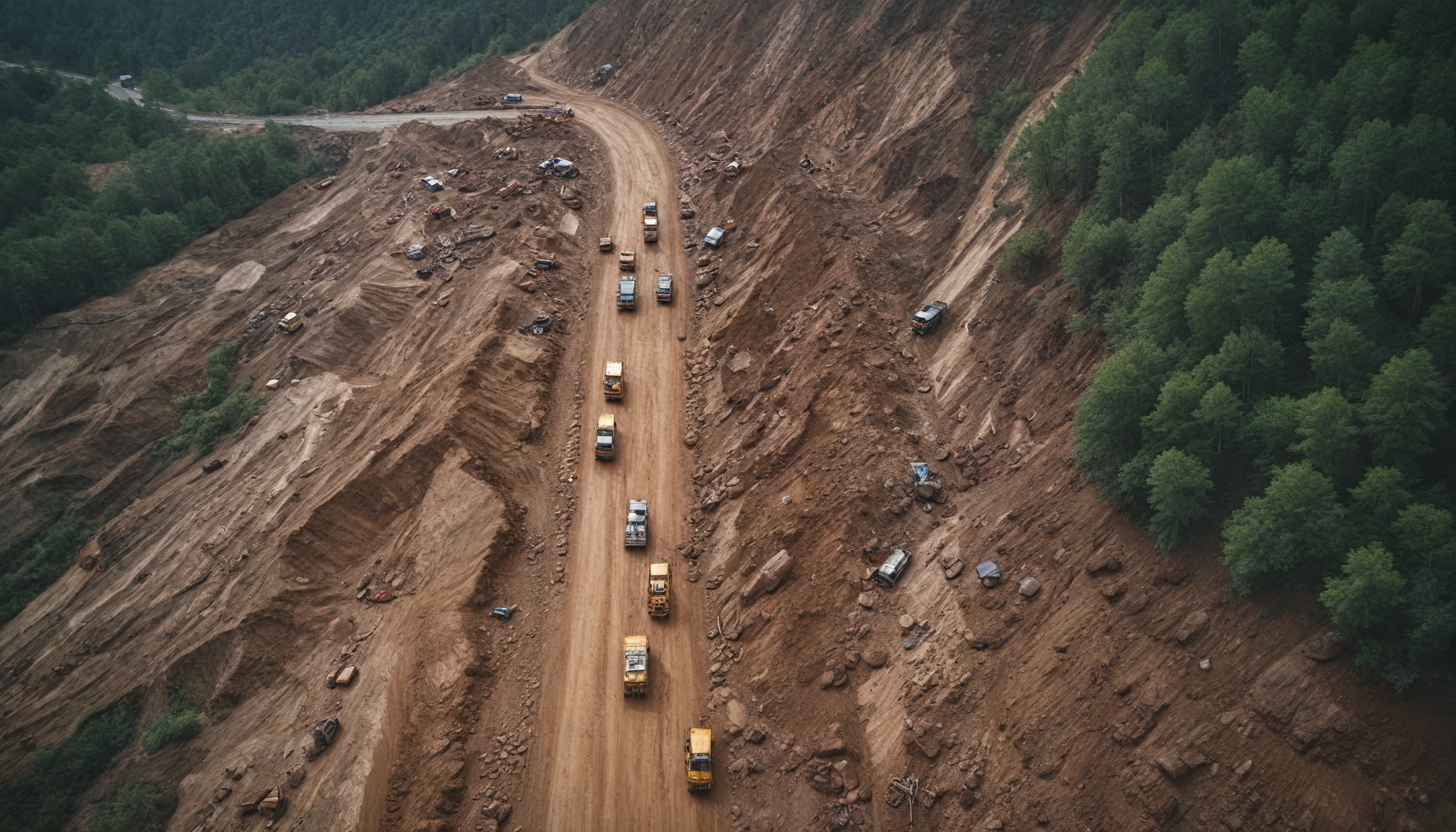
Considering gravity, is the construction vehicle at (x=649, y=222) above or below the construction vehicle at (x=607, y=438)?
above

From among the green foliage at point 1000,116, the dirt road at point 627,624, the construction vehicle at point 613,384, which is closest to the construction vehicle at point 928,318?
the green foliage at point 1000,116

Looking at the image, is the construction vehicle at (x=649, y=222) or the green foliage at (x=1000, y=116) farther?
the construction vehicle at (x=649, y=222)

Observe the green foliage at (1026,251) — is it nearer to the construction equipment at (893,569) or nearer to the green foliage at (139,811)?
the construction equipment at (893,569)

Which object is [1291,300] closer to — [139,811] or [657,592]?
[657,592]

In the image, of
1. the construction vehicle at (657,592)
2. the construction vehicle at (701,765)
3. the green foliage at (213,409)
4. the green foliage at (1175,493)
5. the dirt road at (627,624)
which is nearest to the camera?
the green foliage at (1175,493)

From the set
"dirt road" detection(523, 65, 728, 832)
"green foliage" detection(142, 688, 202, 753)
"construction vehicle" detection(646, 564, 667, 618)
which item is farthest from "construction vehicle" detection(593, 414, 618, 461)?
"green foliage" detection(142, 688, 202, 753)

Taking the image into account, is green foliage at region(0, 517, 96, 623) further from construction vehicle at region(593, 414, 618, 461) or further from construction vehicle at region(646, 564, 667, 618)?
construction vehicle at region(646, 564, 667, 618)

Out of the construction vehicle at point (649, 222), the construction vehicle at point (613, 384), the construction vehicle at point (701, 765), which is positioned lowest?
the construction vehicle at point (701, 765)

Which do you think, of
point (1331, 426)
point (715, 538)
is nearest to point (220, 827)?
point (715, 538)

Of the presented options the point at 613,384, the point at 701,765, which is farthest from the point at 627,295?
the point at 701,765
